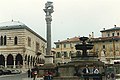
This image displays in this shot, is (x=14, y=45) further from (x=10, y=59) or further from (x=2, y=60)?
(x=2, y=60)

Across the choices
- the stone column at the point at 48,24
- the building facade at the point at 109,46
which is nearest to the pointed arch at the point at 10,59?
the building facade at the point at 109,46

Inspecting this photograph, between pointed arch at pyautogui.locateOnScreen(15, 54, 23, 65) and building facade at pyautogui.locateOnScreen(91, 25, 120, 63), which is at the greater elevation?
building facade at pyautogui.locateOnScreen(91, 25, 120, 63)

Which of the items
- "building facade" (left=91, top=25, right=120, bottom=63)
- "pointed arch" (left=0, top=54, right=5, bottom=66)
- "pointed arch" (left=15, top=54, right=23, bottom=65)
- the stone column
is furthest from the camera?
"building facade" (left=91, top=25, right=120, bottom=63)

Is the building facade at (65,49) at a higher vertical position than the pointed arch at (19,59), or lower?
higher

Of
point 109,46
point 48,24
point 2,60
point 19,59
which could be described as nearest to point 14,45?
point 19,59

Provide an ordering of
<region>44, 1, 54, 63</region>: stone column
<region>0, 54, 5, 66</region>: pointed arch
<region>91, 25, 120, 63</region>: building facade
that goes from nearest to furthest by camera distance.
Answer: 1. <region>44, 1, 54, 63</region>: stone column
2. <region>0, 54, 5, 66</region>: pointed arch
3. <region>91, 25, 120, 63</region>: building facade

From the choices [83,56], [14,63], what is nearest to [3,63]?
[14,63]

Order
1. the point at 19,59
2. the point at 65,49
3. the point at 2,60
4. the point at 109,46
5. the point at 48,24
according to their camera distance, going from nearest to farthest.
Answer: the point at 48,24 < the point at 19,59 < the point at 2,60 < the point at 109,46 < the point at 65,49

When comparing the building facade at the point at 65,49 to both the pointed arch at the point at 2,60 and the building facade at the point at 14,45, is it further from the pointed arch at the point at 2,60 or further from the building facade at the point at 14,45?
the pointed arch at the point at 2,60

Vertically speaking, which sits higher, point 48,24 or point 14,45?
point 48,24

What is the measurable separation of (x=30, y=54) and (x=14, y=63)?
7.22 m

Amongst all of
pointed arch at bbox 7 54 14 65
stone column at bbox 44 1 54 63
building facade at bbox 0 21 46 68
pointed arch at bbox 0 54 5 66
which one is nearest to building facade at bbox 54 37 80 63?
building facade at bbox 0 21 46 68

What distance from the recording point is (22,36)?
61.8 meters

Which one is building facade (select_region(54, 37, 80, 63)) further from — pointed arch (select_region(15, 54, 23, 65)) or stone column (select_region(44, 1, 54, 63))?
stone column (select_region(44, 1, 54, 63))
